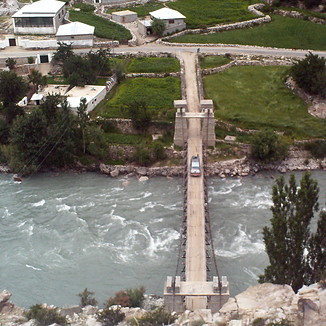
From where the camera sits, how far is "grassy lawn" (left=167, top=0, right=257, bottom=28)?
65.3 metres

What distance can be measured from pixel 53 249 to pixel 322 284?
16.9 metres

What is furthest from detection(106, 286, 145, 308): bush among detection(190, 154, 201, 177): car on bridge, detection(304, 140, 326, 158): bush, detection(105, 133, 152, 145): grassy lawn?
detection(304, 140, 326, 158): bush

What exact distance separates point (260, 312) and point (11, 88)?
3165 centimetres

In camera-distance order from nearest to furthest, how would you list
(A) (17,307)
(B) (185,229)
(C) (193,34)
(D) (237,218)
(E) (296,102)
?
(A) (17,307) → (B) (185,229) → (D) (237,218) → (E) (296,102) → (C) (193,34)

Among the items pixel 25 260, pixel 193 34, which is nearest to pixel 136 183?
pixel 25 260

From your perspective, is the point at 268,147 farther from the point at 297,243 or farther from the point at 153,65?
the point at 153,65

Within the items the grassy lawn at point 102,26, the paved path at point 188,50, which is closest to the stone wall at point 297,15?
the paved path at point 188,50

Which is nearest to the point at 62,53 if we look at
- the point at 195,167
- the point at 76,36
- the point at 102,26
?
the point at 76,36

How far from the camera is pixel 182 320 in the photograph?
23.2 meters

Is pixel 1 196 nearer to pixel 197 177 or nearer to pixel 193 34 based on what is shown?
pixel 197 177

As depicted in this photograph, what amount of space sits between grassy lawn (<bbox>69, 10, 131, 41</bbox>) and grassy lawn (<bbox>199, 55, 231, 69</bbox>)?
9.86 metres

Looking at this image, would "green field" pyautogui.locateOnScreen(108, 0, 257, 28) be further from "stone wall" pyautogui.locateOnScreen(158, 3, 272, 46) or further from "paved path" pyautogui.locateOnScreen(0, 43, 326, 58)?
"paved path" pyautogui.locateOnScreen(0, 43, 326, 58)

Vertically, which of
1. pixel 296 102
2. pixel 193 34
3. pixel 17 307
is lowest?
pixel 17 307

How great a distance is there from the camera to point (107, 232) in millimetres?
35094
